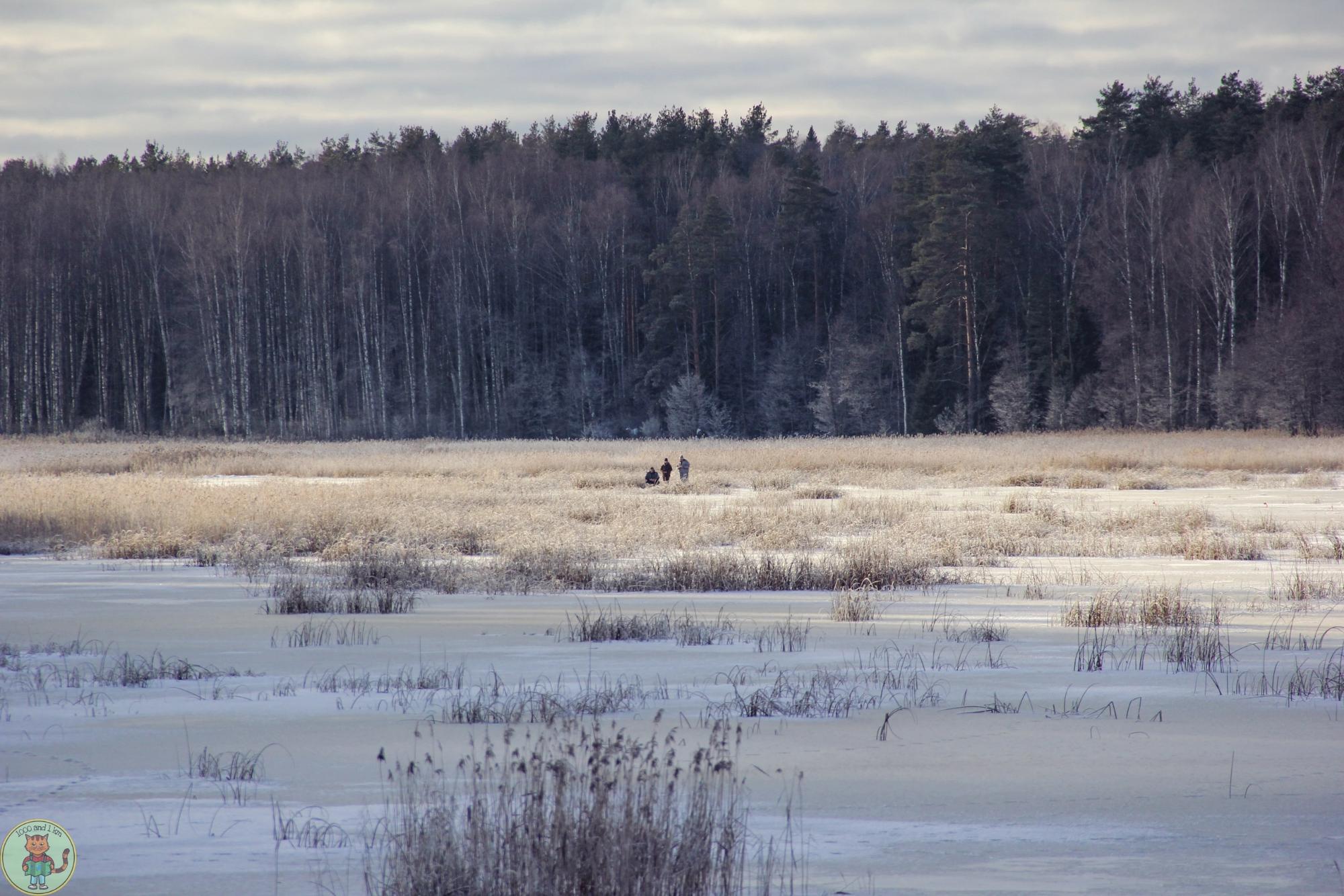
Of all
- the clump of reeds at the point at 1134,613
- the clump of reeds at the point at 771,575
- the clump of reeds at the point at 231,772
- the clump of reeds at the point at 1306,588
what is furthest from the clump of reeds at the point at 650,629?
the clump of reeds at the point at 1306,588

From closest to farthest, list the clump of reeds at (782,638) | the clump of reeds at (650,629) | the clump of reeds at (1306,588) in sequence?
the clump of reeds at (782,638) < the clump of reeds at (650,629) < the clump of reeds at (1306,588)

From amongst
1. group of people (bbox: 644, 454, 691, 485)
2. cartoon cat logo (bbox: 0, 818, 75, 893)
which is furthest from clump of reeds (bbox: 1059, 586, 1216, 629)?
group of people (bbox: 644, 454, 691, 485)

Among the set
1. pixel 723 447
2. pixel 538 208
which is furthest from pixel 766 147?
pixel 723 447

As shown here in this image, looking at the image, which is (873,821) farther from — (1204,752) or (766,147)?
(766,147)

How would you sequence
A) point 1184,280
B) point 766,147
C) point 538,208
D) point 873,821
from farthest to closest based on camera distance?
point 766,147, point 538,208, point 1184,280, point 873,821

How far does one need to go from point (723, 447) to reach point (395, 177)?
117 feet

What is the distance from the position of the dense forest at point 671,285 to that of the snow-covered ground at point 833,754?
143ft

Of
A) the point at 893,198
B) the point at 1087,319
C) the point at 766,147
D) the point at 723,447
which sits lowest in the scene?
the point at 723,447

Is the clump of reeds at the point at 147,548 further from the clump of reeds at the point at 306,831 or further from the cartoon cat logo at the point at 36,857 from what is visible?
the cartoon cat logo at the point at 36,857

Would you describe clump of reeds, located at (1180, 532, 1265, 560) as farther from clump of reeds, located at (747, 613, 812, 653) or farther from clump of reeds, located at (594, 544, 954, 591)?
clump of reeds, located at (747, 613, 812, 653)

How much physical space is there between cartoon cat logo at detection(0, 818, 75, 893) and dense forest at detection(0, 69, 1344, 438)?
49100 mm

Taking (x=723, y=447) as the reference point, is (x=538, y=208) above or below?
above

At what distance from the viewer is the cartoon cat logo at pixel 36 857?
4.48 meters

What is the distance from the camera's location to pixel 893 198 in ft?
206
